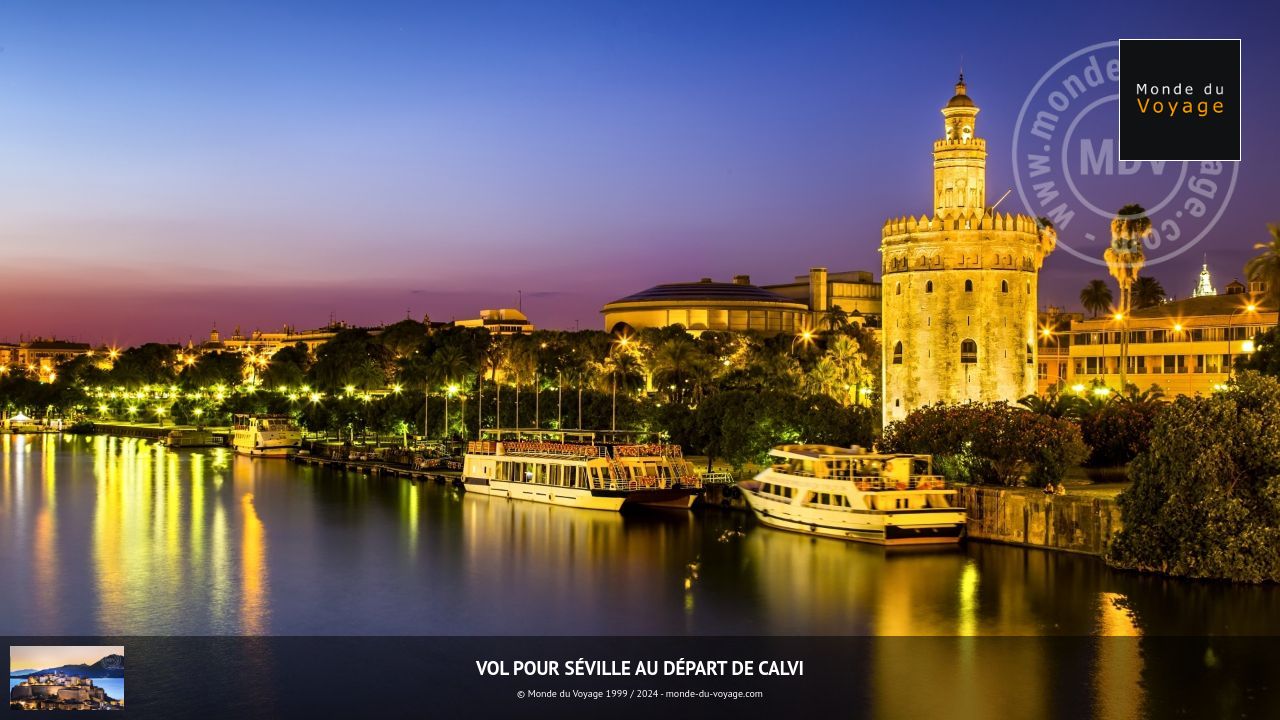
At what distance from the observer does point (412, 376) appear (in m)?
106

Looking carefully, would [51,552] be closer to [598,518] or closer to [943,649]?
[598,518]

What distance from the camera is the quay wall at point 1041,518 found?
45656 millimetres

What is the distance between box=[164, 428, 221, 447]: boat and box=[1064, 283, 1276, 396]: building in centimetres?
8066

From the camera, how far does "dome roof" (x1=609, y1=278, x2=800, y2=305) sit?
147500 mm

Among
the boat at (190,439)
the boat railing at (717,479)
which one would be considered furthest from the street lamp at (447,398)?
the boat railing at (717,479)

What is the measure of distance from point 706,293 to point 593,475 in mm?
89523

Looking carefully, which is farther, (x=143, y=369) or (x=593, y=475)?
(x=143, y=369)

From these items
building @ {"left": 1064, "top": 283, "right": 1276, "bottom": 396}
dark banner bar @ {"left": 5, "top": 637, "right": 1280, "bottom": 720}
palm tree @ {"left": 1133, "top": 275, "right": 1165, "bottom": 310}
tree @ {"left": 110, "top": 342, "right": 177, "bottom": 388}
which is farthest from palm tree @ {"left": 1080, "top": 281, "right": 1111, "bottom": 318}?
tree @ {"left": 110, "top": 342, "right": 177, "bottom": 388}

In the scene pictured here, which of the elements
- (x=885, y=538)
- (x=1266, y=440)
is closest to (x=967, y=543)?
(x=885, y=538)

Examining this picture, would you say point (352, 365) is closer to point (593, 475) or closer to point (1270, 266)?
point (593, 475)

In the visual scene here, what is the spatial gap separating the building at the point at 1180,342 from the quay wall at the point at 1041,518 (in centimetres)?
3455

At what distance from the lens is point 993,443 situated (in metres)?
51.4

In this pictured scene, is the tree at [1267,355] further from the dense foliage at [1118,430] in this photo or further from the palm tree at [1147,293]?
the palm tree at [1147,293]

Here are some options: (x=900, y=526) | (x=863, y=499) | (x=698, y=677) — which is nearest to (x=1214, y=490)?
(x=900, y=526)
